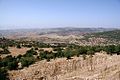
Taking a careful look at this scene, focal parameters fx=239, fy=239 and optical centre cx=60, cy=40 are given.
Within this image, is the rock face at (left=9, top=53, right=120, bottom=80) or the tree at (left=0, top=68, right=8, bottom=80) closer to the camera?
the rock face at (left=9, top=53, right=120, bottom=80)

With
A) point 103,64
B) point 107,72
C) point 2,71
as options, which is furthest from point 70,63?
point 2,71

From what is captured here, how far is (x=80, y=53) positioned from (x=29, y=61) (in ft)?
18.7

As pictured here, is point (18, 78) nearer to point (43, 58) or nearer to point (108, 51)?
point (43, 58)

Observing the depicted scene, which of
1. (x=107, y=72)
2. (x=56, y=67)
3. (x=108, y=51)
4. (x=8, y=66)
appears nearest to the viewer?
(x=107, y=72)

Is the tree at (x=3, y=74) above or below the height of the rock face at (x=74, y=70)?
below

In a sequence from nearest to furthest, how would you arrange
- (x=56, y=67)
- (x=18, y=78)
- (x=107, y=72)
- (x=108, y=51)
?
(x=107, y=72) → (x=18, y=78) → (x=56, y=67) → (x=108, y=51)

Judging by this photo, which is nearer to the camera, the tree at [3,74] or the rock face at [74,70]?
the rock face at [74,70]

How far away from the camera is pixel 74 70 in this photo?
67.5 ft

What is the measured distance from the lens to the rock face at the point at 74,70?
59.0 ft

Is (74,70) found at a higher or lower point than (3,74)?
higher

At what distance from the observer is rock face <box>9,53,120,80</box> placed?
18.0 m

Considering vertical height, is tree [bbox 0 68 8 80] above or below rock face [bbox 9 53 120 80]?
below

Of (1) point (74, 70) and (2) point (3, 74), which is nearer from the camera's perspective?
(1) point (74, 70)

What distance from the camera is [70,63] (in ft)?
71.9
